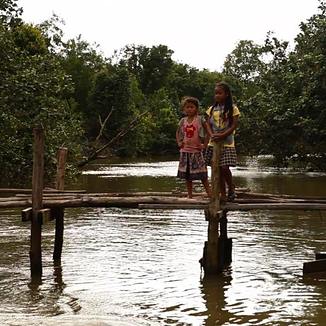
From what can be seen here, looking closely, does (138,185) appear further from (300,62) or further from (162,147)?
(162,147)

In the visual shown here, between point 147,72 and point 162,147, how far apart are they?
15.5m

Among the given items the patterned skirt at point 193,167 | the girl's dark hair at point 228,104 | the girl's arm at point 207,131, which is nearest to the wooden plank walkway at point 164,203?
the patterned skirt at point 193,167

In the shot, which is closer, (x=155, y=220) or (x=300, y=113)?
(x=155, y=220)

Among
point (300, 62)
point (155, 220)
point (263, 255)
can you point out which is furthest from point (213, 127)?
point (300, 62)

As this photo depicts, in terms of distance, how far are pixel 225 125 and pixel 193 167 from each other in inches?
36.5

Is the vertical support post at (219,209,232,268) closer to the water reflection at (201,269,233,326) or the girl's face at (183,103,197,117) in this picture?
the water reflection at (201,269,233,326)

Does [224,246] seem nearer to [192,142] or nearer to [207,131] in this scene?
[192,142]

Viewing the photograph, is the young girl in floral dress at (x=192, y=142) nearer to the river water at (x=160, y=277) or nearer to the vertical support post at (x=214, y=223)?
the vertical support post at (x=214, y=223)

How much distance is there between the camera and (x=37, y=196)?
9.95 meters

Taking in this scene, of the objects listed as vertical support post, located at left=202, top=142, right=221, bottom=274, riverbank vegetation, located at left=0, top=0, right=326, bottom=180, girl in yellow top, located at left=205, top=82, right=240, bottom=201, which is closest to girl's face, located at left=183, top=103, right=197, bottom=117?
girl in yellow top, located at left=205, top=82, right=240, bottom=201

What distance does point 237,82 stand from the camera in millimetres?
83062

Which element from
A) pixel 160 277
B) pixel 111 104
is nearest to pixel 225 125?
pixel 160 277

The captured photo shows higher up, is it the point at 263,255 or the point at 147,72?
the point at 147,72

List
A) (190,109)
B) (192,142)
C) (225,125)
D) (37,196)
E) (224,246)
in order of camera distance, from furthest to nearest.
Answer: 1. (224,246)
2. (192,142)
3. (190,109)
4. (225,125)
5. (37,196)
